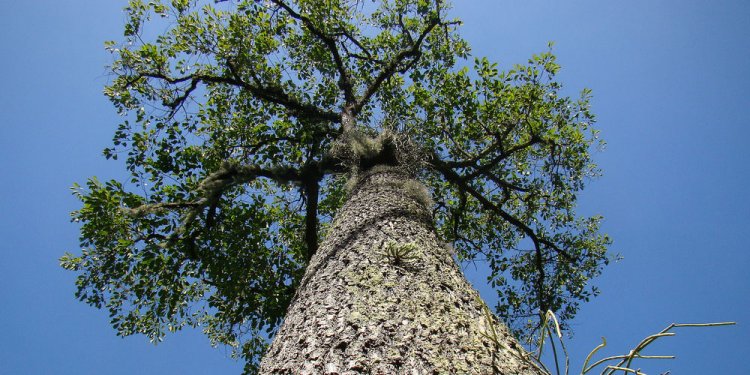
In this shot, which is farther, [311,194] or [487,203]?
[487,203]

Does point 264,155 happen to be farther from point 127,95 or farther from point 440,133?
point 440,133

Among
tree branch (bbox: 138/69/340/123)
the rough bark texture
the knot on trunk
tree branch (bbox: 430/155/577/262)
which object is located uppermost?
tree branch (bbox: 138/69/340/123)

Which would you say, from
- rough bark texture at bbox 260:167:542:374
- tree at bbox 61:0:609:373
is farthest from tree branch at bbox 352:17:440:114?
rough bark texture at bbox 260:167:542:374

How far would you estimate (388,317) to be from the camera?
1.93m

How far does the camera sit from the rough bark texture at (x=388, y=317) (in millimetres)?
1653

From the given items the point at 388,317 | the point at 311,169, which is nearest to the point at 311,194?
the point at 311,169

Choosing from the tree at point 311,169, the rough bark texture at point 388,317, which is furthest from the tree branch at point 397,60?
the rough bark texture at point 388,317

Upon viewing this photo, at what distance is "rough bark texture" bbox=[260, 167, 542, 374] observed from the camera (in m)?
1.65

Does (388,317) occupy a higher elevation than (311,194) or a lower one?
lower

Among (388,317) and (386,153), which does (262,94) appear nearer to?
(386,153)

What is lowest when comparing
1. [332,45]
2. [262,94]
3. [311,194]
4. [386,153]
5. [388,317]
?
[388,317]

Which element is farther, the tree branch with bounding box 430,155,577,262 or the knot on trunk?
the tree branch with bounding box 430,155,577,262

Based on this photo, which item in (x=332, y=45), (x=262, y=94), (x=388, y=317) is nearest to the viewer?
(x=388, y=317)

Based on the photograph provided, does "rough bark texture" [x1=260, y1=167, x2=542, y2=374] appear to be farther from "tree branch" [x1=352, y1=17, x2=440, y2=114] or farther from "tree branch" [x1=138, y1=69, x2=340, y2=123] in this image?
"tree branch" [x1=352, y1=17, x2=440, y2=114]
